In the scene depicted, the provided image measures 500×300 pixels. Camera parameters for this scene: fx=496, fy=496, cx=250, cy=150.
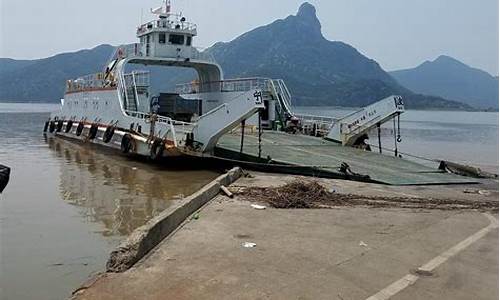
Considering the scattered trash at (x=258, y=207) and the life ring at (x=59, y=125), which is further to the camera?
the life ring at (x=59, y=125)

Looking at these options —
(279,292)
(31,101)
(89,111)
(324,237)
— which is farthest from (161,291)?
(31,101)

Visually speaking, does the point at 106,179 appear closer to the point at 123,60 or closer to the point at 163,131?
the point at 163,131

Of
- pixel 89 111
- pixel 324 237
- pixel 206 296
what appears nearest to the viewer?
pixel 206 296

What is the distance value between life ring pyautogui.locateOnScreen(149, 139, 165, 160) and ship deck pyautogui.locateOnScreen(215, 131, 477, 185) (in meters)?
1.68

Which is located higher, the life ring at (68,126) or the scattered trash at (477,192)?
the life ring at (68,126)

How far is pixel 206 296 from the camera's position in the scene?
4.12 meters

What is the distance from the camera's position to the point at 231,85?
23.4 meters

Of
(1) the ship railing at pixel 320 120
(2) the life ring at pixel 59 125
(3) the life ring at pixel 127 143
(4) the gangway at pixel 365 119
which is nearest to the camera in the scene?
(3) the life ring at pixel 127 143

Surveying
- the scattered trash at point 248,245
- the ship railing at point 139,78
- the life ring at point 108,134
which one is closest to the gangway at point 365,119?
the life ring at point 108,134

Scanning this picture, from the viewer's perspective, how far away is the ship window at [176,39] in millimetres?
23203

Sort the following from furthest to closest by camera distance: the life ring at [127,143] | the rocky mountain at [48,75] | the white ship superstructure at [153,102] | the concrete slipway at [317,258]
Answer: the rocky mountain at [48,75]
the life ring at [127,143]
the white ship superstructure at [153,102]
the concrete slipway at [317,258]

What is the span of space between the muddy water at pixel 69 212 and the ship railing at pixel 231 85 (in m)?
6.74

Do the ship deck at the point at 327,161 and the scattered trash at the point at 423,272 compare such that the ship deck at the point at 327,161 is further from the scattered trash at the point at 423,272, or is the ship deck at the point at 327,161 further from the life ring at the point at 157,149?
the scattered trash at the point at 423,272

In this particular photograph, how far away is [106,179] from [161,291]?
9.97 m
